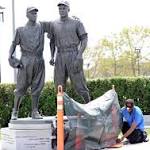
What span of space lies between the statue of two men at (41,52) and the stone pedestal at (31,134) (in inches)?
15.1

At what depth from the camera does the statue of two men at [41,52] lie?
946 centimetres

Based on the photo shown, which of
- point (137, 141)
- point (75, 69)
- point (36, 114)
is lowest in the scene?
point (137, 141)

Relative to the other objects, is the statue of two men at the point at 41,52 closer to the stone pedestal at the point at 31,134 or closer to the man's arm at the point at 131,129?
the stone pedestal at the point at 31,134

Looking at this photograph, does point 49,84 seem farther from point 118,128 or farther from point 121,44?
point 121,44

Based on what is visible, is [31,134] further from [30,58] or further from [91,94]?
[91,94]

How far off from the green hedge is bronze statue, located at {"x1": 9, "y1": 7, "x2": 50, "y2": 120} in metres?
6.86

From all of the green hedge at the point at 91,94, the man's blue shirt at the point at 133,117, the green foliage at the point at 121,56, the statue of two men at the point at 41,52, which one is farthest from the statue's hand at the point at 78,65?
the green foliage at the point at 121,56

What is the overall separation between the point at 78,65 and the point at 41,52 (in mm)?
770

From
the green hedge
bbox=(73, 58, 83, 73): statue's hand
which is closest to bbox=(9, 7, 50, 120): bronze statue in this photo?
bbox=(73, 58, 83, 73): statue's hand

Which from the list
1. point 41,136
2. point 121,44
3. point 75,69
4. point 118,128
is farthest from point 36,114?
point 121,44

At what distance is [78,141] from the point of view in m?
9.35

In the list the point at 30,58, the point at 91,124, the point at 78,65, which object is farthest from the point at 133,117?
the point at 30,58

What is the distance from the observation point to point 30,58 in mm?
9469

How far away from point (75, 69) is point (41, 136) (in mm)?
1505
